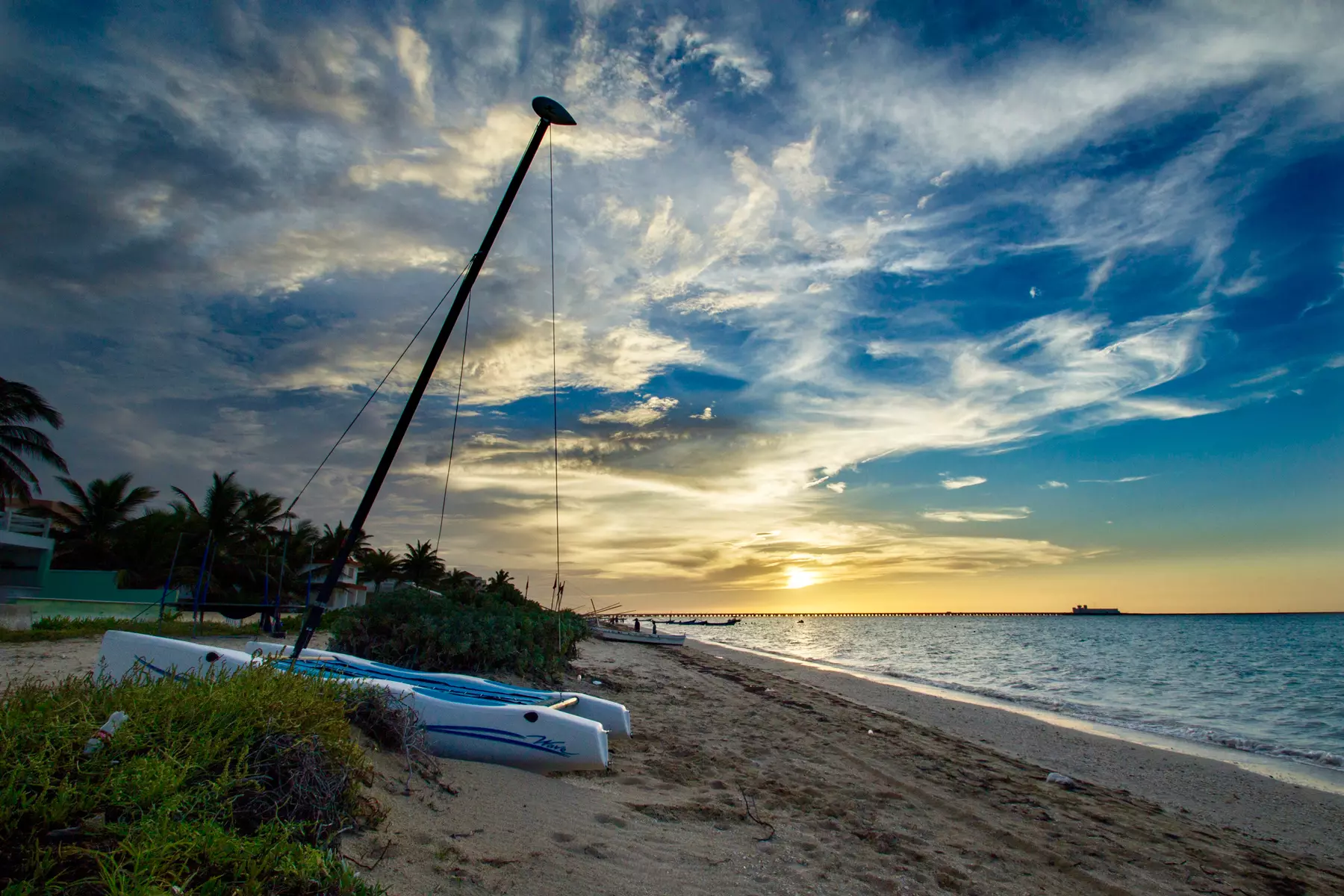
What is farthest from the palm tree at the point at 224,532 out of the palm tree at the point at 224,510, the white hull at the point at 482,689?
the white hull at the point at 482,689

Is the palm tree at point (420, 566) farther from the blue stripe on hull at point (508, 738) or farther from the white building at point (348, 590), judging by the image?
the blue stripe on hull at point (508, 738)

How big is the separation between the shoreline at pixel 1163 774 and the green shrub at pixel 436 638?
799 centimetres

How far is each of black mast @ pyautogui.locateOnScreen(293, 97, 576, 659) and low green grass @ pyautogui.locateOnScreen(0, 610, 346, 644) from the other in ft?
24.9

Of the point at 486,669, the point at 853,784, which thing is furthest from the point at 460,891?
the point at 486,669

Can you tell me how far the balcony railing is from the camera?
24.4 meters

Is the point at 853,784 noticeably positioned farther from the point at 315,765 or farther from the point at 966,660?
the point at 966,660

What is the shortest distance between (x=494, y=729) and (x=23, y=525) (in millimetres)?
29350

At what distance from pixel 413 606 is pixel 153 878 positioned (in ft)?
38.2

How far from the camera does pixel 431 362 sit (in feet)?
25.9

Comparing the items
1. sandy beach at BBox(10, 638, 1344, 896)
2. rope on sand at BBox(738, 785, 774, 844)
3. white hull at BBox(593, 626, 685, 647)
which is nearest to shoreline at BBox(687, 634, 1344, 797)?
sandy beach at BBox(10, 638, 1344, 896)

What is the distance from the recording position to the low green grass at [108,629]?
15.8 meters

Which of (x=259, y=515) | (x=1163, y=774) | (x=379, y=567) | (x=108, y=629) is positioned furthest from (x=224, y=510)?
(x=1163, y=774)

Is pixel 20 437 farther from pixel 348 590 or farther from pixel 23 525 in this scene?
pixel 348 590

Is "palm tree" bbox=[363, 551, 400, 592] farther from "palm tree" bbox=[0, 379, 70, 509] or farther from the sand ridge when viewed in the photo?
the sand ridge
